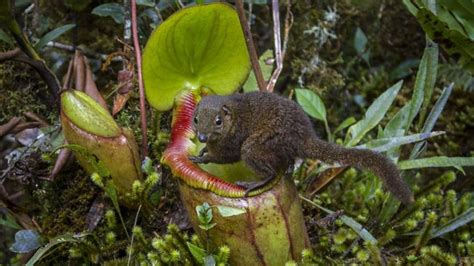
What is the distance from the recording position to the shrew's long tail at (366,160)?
212cm

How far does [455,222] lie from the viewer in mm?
2518

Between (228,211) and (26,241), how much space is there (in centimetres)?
93

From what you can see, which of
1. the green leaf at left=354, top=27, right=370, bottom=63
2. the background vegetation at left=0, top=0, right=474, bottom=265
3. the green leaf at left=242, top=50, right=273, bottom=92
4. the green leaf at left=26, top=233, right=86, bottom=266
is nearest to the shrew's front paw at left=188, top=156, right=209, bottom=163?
the background vegetation at left=0, top=0, right=474, bottom=265

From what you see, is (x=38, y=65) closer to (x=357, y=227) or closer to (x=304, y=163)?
(x=304, y=163)

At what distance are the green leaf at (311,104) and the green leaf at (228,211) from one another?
1.01 meters

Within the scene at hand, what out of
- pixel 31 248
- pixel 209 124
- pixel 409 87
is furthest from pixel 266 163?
pixel 409 87

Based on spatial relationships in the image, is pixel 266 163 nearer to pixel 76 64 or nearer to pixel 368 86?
pixel 76 64

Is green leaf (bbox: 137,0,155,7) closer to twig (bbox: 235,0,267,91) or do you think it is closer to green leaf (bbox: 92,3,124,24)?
green leaf (bbox: 92,3,124,24)

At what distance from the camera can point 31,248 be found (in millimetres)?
2549

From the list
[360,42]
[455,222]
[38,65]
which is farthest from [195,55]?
[360,42]

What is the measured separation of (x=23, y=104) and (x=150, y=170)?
0.86 meters

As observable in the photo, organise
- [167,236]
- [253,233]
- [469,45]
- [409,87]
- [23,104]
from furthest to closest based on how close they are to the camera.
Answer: [409,87] < [23,104] < [469,45] < [167,236] < [253,233]

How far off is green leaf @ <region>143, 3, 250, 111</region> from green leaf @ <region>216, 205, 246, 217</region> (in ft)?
1.98

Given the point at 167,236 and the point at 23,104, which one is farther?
the point at 23,104
